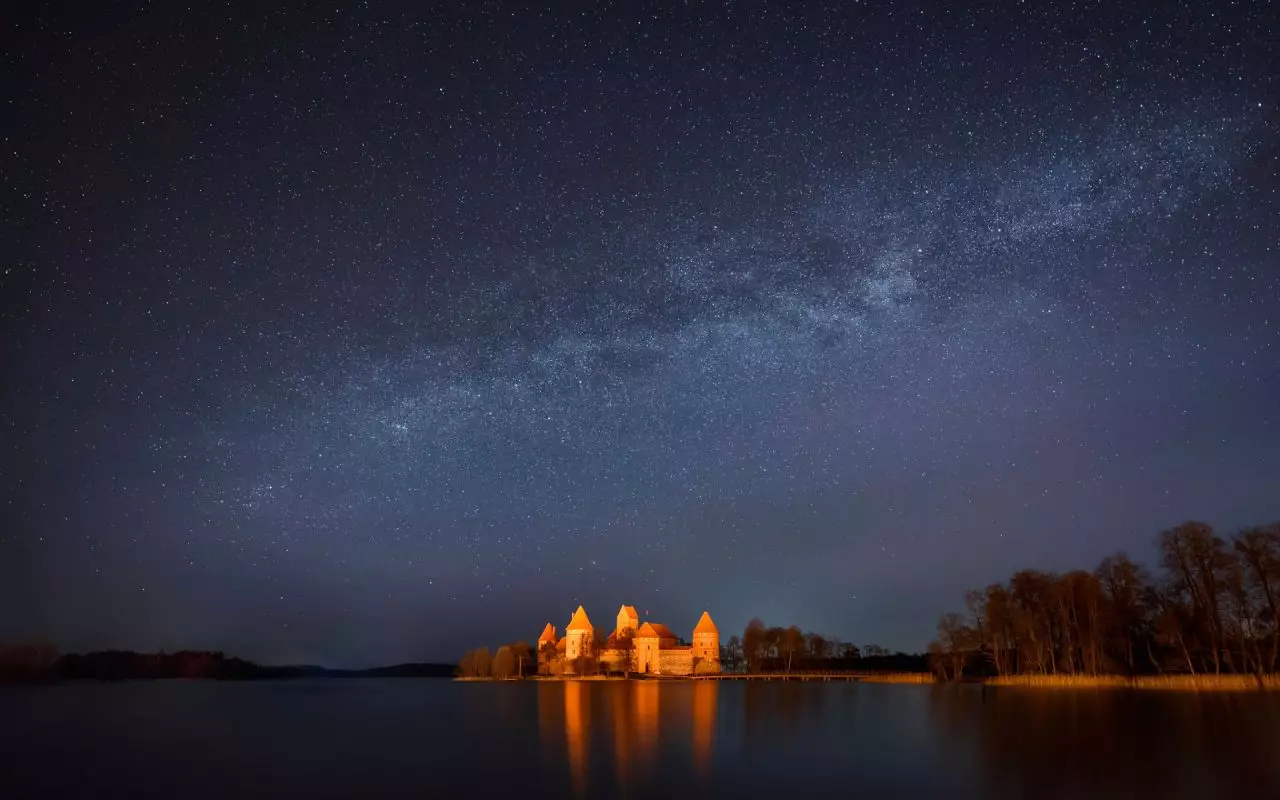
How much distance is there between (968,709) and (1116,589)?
29500mm

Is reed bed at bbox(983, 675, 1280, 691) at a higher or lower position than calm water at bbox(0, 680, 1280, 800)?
lower

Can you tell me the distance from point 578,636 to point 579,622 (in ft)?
8.90

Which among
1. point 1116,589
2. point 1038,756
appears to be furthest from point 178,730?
point 1116,589

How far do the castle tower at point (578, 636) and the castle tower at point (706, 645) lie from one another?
20.7 m

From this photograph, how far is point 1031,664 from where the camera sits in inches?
3282

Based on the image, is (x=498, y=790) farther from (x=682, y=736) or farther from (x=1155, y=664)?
(x=1155, y=664)

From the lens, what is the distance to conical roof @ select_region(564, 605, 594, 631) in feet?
518

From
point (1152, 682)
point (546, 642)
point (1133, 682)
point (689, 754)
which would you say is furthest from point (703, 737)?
point (546, 642)

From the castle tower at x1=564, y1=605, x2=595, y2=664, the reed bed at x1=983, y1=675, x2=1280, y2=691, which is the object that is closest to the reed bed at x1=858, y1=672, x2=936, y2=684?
the reed bed at x1=983, y1=675, x2=1280, y2=691

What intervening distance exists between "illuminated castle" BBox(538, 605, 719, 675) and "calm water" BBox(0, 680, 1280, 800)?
107 meters

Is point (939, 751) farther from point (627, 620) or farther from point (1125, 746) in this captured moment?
point (627, 620)

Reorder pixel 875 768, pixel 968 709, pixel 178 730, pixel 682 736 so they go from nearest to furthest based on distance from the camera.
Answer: pixel 875 768
pixel 682 736
pixel 178 730
pixel 968 709

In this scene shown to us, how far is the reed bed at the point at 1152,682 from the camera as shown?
56844 millimetres

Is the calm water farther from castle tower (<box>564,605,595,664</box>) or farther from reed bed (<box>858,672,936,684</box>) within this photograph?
castle tower (<box>564,605,595,664</box>)
